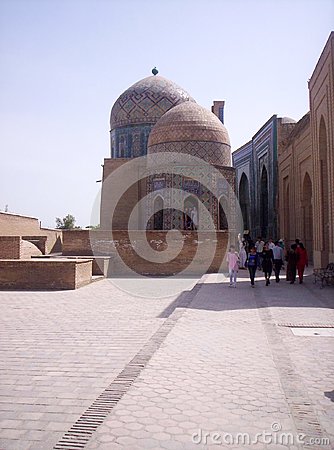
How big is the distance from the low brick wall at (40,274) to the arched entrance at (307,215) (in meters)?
9.09

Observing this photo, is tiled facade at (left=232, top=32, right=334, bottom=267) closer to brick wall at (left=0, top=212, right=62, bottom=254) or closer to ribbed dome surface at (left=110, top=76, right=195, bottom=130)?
ribbed dome surface at (left=110, top=76, right=195, bottom=130)

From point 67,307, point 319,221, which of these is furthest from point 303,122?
point 67,307

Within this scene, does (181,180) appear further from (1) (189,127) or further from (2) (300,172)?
(2) (300,172)

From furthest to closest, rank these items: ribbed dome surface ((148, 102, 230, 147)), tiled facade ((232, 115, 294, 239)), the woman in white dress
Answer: tiled facade ((232, 115, 294, 239)), ribbed dome surface ((148, 102, 230, 147)), the woman in white dress

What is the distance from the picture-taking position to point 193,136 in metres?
20.0

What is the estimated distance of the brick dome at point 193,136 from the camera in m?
19.9

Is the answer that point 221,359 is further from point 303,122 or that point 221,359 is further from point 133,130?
point 133,130

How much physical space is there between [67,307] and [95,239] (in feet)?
23.5

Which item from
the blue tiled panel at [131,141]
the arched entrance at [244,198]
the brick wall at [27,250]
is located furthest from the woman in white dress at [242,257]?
the arched entrance at [244,198]

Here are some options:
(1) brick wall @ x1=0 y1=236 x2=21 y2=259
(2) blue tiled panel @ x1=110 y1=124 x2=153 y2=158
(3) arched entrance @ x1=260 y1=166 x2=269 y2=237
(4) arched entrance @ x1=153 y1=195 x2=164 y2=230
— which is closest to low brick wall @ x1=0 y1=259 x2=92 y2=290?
(1) brick wall @ x1=0 y1=236 x2=21 y2=259
